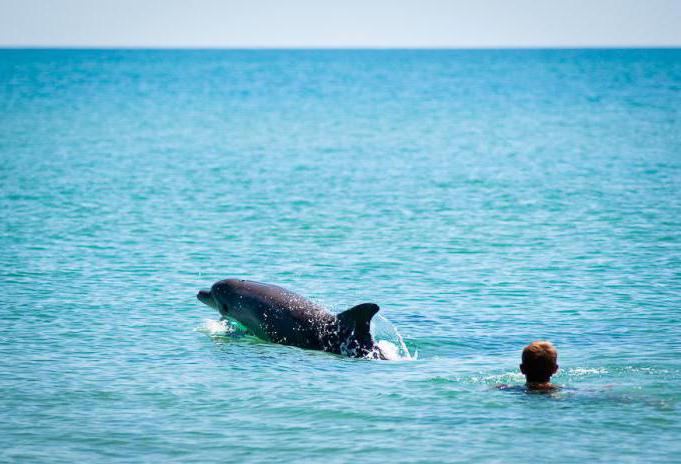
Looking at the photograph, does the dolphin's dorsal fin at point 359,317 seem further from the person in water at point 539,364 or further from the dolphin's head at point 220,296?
the dolphin's head at point 220,296

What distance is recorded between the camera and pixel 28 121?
78.9m

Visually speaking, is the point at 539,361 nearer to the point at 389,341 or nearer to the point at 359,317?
the point at 359,317

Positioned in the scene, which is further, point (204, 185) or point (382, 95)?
point (382, 95)

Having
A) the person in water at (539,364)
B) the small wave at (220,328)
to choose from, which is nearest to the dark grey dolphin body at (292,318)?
the small wave at (220,328)

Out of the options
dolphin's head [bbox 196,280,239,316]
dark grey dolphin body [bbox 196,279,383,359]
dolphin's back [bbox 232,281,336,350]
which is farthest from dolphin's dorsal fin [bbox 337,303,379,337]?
dolphin's head [bbox 196,280,239,316]

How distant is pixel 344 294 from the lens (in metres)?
22.7

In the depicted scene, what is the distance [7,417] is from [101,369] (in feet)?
8.07

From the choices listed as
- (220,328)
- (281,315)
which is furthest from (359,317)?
(220,328)

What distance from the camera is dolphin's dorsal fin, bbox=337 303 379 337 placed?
16359mm

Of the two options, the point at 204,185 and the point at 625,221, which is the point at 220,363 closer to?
the point at 625,221

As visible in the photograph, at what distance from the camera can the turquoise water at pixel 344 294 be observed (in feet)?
46.0

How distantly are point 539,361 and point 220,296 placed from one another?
6882 millimetres

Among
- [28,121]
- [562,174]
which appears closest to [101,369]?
[562,174]

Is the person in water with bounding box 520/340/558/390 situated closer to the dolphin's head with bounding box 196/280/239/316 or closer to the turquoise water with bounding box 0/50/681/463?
the turquoise water with bounding box 0/50/681/463
